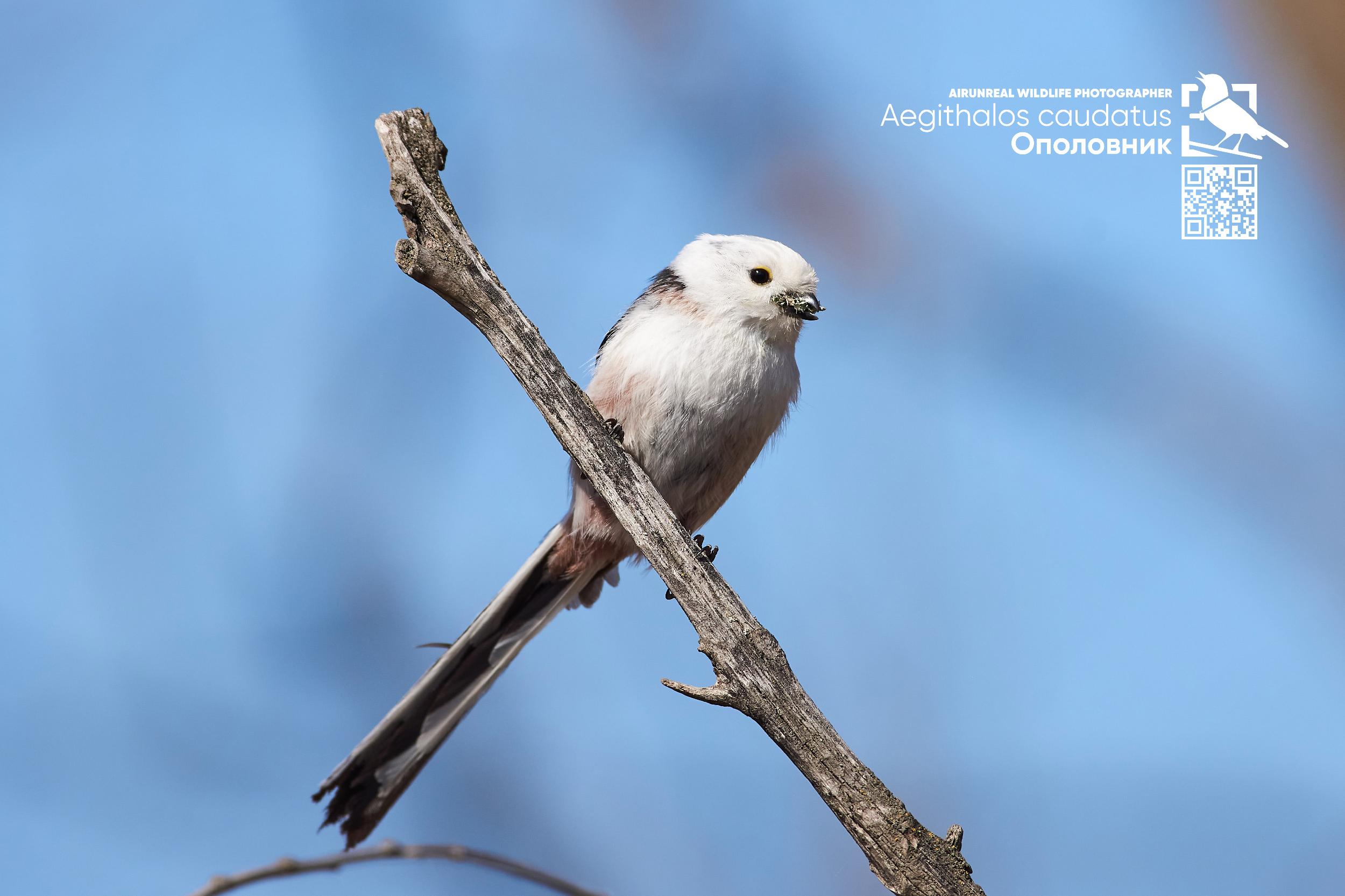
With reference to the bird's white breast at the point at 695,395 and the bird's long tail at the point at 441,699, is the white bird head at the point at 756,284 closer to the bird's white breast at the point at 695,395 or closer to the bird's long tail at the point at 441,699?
the bird's white breast at the point at 695,395

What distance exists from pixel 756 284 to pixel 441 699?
1649 mm

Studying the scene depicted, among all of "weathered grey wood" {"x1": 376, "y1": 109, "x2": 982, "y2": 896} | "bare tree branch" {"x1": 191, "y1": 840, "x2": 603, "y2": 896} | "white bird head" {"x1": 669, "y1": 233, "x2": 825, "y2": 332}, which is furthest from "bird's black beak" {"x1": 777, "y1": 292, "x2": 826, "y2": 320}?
"bare tree branch" {"x1": 191, "y1": 840, "x2": 603, "y2": 896}

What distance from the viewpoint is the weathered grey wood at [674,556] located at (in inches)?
85.0

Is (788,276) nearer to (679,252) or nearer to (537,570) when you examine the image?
(679,252)

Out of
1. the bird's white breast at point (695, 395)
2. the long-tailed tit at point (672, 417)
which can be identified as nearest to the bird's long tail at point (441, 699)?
the long-tailed tit at point (672, 417)

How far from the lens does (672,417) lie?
3275mm

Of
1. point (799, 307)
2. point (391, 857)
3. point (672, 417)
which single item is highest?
point (799, 307)

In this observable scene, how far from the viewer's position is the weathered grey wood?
2.16 m

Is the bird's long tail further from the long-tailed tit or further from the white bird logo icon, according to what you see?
the white bird logo icon

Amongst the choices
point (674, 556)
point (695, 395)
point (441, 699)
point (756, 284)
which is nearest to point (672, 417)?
point (695, 395)

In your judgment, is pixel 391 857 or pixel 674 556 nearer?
pixel 391 857

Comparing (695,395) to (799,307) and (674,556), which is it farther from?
(674,556)

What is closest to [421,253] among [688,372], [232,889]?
[688,372]

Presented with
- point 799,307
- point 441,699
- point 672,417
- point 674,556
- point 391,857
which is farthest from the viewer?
point 799,307
